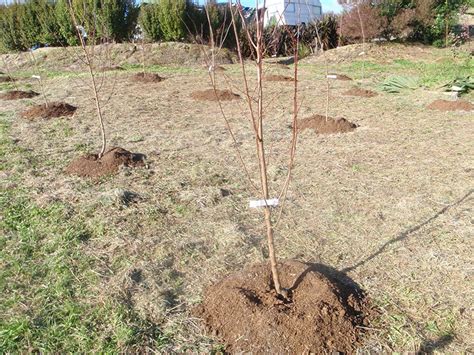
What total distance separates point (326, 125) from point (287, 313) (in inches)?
164

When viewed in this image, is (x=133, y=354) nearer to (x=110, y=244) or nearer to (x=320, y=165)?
(x=110, y=244)

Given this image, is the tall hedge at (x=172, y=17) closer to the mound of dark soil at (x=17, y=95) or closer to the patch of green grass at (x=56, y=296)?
the mound of dark soil at (x=17, y=95)

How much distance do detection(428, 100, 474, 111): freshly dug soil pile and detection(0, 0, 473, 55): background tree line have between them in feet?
25.0

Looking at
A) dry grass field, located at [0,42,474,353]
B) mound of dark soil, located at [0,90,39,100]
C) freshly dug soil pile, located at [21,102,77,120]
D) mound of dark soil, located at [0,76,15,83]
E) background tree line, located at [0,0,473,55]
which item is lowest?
dry grass field, located at [0,42,474,353]

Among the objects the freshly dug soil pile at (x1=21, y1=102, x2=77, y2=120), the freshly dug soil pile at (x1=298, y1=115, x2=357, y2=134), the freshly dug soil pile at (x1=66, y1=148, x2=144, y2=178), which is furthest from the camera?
the freshly dug soil pile at (x1=21, y1=102, x2=77, y2=120)

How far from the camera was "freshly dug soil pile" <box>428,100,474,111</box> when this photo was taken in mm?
6824

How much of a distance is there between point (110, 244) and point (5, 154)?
2.61 meters

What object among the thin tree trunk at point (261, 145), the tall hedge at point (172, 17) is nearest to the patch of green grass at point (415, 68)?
the tall hedge at point (172, 17)

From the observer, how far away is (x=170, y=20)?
48.8 ft

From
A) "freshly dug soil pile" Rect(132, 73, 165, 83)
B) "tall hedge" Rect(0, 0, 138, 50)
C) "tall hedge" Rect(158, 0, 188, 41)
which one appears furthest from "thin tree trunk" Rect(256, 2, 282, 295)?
"tall hedge" Rect(0, 0, 138, 50)

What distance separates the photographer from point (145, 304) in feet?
7.48

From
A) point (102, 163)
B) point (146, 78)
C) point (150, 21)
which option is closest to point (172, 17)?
point (150, 21)

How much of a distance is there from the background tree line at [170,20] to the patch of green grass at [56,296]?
12030 mm

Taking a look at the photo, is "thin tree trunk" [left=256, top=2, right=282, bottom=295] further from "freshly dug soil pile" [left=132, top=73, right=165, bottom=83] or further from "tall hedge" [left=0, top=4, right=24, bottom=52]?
"tall hedge" [left=0, top=4, right=24, bottom=52]
